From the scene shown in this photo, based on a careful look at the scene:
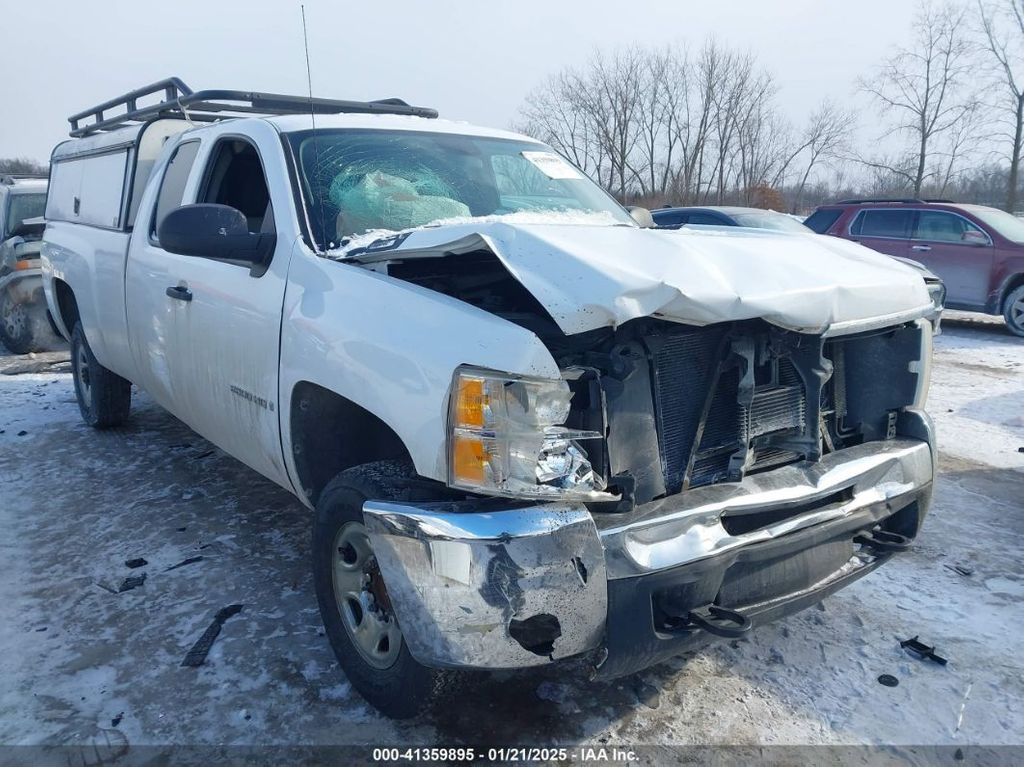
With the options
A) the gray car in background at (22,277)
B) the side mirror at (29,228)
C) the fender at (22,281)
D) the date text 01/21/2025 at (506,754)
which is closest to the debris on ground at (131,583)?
the date text 01/21/2025 at (506,754)

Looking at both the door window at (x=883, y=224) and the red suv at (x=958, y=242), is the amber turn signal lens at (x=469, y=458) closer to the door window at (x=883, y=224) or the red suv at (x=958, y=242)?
the red suv at (x=958, y=242)

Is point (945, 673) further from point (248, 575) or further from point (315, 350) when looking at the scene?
point (248, 575)

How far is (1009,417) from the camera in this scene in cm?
634

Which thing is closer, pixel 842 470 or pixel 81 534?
pixel 842 470

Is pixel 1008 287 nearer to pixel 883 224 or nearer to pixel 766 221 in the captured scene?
pixel 883 224

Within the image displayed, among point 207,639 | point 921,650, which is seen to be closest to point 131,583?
point 207,639

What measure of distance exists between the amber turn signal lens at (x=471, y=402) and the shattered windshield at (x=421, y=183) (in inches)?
45.9

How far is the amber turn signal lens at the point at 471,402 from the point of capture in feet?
7.18

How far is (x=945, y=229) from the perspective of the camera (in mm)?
11031

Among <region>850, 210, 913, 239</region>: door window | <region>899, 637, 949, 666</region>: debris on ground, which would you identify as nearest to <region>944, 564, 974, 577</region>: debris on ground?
<region>899, 637, 949, 666</region>: debris on ground

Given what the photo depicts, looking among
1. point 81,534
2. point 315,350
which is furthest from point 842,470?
point 81,534

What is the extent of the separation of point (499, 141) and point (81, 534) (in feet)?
9.85

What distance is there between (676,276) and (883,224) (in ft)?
35.4

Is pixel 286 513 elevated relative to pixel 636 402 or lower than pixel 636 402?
lower
